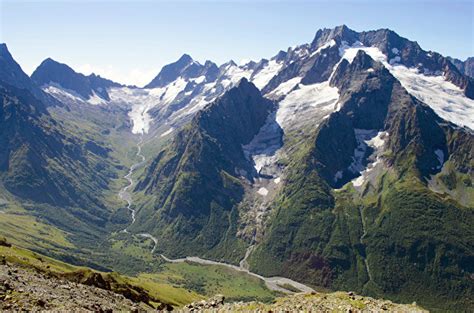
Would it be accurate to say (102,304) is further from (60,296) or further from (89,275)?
(89,275)

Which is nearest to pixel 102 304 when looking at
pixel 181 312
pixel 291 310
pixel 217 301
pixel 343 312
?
pixel 181 312

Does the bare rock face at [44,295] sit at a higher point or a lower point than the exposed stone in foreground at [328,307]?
lower

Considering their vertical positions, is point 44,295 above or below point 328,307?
below

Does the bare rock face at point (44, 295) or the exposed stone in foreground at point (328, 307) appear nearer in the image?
the bare rock face at point (44, 295)

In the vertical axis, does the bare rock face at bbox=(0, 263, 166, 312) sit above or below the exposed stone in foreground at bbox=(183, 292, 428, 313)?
below

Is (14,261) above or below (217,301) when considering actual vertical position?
below

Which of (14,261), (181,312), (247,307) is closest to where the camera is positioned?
(247,307)

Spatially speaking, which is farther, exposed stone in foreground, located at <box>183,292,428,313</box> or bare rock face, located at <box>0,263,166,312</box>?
exposed stone in foreground, located at <box>183,292,428,313</box>

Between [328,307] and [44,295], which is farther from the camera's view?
[44,295]

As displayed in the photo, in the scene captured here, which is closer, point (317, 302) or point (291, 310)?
point (291, 310)

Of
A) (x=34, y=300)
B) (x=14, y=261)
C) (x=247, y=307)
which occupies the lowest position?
(x=14, y=261)

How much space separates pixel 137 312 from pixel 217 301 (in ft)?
54.1

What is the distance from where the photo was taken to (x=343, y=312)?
77.9 m

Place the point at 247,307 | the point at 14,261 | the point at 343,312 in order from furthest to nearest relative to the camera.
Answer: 1. the point at 14,261
2. the point at 247,307
3. the point at 343,312
